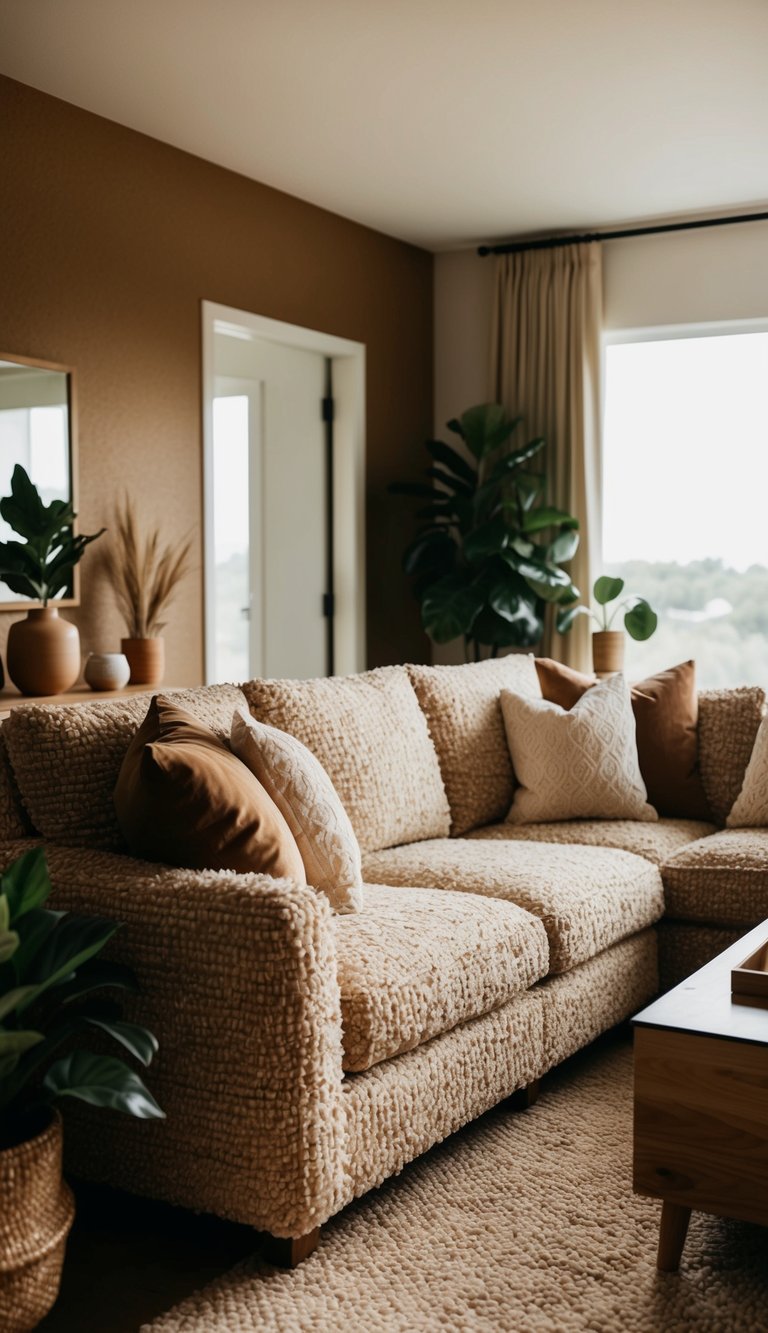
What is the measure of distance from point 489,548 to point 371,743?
2305 mm

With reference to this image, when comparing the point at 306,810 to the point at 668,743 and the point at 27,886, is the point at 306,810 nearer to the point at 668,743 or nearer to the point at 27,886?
the point at 27,886

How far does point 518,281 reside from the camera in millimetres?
5957

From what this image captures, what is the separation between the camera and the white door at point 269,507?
5.42 m

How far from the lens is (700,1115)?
2.10 metres

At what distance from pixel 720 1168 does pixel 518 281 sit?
15.2ft

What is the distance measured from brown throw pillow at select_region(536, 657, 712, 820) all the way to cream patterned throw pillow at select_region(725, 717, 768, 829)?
193mm

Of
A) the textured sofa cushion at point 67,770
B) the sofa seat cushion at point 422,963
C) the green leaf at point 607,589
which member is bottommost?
the sofa seat cushion at point 422,963

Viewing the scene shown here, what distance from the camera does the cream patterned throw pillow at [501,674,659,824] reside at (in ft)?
12.5

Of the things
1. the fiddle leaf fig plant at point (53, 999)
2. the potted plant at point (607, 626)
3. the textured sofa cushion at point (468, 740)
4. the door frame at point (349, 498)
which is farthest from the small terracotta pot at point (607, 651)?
the fiddle leaf fig plant at point (53, 999)

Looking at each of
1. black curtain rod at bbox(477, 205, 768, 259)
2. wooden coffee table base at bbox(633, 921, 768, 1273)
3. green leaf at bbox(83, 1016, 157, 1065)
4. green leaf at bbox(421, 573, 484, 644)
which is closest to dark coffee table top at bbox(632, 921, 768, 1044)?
wooden coffee table base at bbox(633, 921, 768, 1273)

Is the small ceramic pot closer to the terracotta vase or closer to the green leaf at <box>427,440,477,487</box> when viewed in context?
the terracotta vase

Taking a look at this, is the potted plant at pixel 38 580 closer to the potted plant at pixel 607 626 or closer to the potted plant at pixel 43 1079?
the potted plant at pixel 43 1079

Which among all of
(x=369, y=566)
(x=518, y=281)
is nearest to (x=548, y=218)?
(x=518, y=281)

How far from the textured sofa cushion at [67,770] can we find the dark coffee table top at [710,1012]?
3.53 ft
